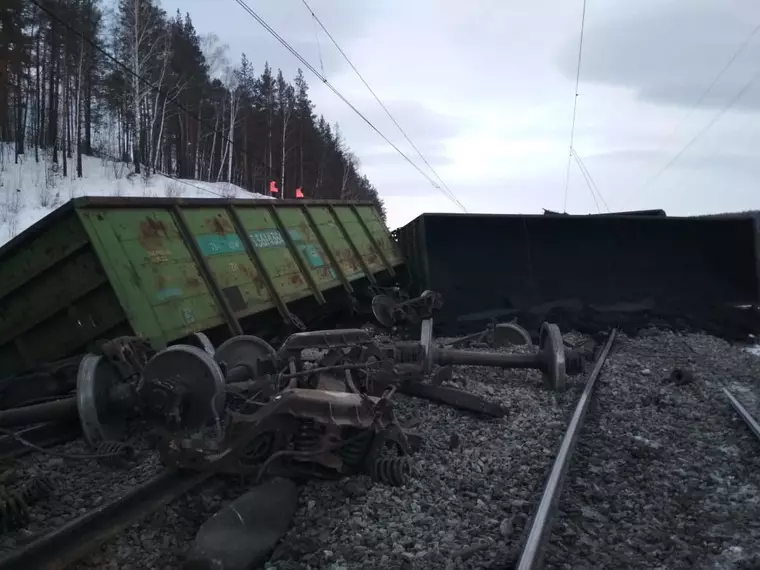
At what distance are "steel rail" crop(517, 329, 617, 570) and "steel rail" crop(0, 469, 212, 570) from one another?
1.88 meters

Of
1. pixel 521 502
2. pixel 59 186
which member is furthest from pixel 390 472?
pixel 59 186

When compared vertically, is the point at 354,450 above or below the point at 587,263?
below

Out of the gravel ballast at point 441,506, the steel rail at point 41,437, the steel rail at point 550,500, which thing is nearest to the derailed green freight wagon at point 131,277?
the steel rail at point 41,437

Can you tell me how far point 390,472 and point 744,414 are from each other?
3299mm

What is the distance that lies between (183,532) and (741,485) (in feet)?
10.6

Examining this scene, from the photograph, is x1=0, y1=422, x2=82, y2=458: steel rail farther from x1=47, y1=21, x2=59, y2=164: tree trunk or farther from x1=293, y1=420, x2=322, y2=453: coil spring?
x1=47, y1=21, x2=59, y2=164: tree trunk

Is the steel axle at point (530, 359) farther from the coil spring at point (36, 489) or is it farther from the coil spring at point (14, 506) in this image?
the coil spring at point (14, 506)

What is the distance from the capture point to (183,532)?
3328 mm

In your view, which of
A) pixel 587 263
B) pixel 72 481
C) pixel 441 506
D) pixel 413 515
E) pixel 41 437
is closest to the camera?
pixel 413 515

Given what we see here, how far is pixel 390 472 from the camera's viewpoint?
12.6ft

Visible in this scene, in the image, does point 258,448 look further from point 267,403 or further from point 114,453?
point 114,453

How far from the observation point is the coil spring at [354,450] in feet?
12.8

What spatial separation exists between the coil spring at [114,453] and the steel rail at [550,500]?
267 cm

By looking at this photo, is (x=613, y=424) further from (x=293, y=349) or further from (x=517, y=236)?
(x=517, y=236)
